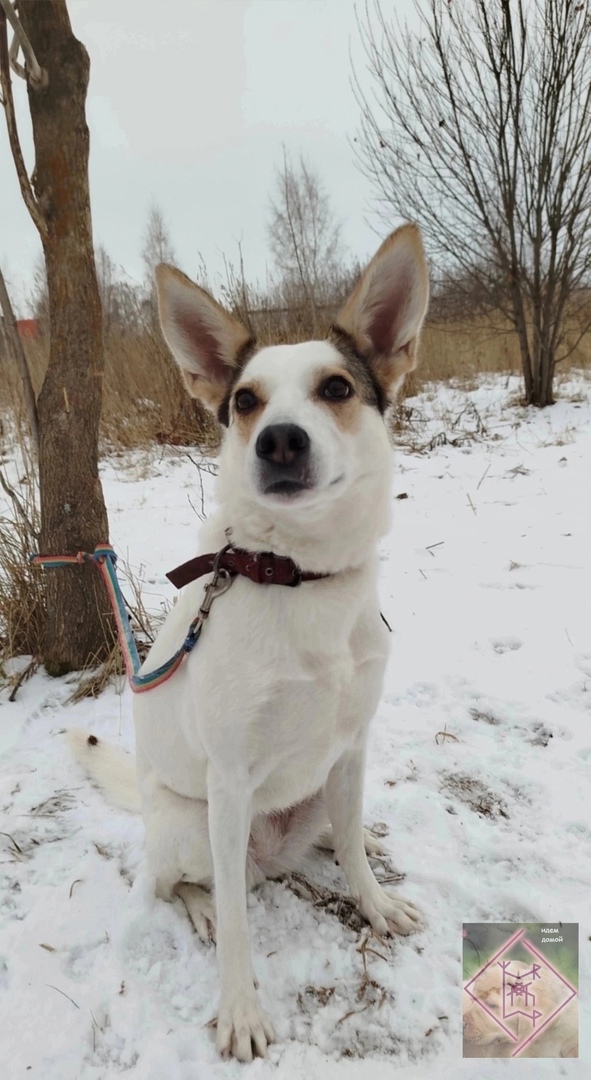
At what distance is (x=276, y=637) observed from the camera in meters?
1.28

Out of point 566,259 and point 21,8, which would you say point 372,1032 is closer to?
point 21,8

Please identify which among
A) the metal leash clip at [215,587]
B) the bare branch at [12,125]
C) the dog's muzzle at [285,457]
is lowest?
the metal leash clip at [215,587]

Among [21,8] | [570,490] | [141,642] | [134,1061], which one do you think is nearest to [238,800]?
[134,1061]

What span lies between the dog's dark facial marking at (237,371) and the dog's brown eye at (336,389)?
0.29 m

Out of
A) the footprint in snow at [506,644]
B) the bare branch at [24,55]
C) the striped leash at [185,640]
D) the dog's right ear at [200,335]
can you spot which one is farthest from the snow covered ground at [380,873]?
the bare branch at [24,55]

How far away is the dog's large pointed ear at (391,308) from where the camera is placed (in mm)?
1476

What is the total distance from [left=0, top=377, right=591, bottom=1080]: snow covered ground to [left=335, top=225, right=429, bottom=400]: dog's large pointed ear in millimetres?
1314

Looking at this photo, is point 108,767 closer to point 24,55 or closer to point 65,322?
point 65,322

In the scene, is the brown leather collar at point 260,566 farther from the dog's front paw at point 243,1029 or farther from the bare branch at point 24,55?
the bare branch at point 24,55

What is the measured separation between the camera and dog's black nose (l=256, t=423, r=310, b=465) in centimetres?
124

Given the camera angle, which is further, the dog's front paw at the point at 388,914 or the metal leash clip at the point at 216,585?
the dog's front paw at the point at 388,914

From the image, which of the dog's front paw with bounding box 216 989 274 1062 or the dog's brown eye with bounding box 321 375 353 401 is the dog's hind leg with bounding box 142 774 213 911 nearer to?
the dog's front paw with bounding box 216 989 274 1062

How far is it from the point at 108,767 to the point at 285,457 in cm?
131

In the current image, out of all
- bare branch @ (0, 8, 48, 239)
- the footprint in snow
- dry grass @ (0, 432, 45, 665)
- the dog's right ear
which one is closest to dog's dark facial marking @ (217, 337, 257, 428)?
the dog's right ear
